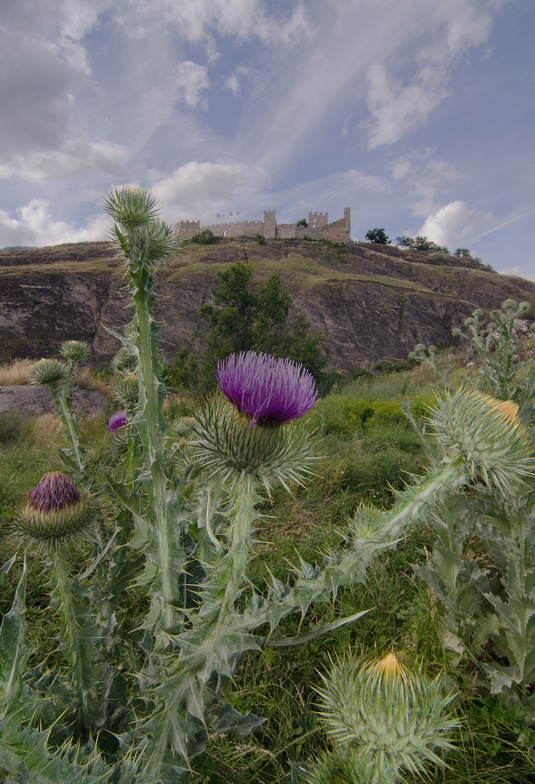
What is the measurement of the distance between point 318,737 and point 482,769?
779 millimetres

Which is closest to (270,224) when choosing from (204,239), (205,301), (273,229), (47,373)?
(273,229)

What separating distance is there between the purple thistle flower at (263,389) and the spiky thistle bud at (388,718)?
38.4 inches

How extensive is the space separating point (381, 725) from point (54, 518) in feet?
6.00

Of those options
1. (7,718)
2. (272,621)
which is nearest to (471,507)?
(272,621)

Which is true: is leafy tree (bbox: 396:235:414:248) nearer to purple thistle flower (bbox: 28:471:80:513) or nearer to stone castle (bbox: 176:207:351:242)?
stone castle (bbox: 176:207:351:242)

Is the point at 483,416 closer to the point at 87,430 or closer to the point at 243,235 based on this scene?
the point at 87,430

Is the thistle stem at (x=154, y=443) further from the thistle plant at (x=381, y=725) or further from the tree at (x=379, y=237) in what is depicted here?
the tree at (x=379, y=237)

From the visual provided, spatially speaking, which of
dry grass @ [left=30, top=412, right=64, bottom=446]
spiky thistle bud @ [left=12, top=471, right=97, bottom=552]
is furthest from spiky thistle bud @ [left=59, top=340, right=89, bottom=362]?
dry grass @ [left=30, top=412, right=64, bottom=446]

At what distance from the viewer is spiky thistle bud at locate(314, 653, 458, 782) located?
52.0 inches

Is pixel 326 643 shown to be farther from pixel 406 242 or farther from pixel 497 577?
pixel 406 242

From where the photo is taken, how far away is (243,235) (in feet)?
240

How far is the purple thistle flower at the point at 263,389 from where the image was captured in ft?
5.57

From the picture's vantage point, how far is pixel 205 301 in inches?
1524

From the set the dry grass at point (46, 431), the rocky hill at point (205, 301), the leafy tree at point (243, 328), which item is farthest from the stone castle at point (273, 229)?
the dry grass at point (46, 431)
